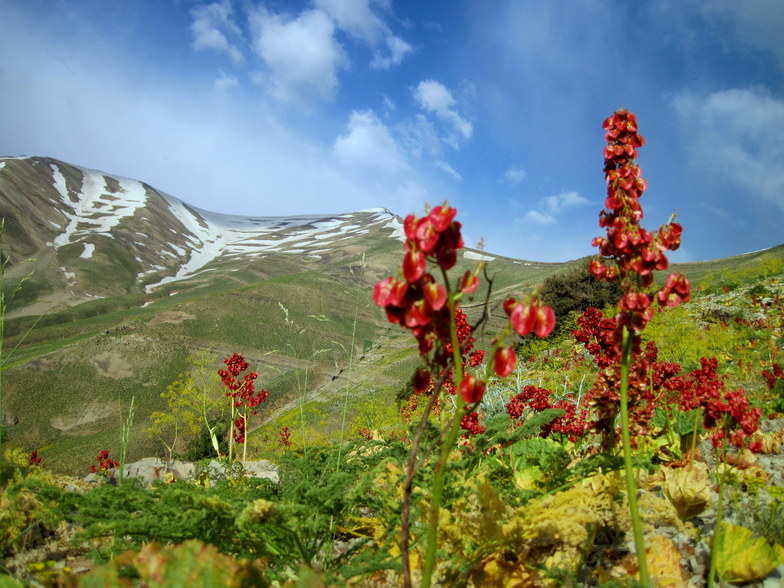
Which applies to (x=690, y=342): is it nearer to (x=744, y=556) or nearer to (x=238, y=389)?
(x=744, y=556)

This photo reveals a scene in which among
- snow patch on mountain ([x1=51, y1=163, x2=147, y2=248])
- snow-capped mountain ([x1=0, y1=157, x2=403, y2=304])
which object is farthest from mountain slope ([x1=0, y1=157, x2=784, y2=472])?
snow patch on mountain ([x1=51, y1=163, x2=147, y2=248])

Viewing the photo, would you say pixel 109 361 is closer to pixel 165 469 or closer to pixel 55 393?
pixel 55 393

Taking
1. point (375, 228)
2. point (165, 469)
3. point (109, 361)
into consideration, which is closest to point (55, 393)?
point (109, 361)

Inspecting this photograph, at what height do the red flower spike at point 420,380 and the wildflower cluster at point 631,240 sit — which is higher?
the wildflower cluster at point 631,240

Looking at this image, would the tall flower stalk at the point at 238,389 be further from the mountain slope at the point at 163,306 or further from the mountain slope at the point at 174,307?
the mountain slope at the point at 174,307

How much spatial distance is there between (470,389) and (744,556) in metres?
1.81

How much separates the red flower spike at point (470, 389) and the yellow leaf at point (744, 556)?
1.57m

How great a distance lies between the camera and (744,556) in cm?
189

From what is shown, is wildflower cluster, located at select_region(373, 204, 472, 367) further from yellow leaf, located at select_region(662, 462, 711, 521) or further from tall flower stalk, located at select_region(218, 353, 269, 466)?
tall flower stalk, located at select_region(218, 353, 269, 466)

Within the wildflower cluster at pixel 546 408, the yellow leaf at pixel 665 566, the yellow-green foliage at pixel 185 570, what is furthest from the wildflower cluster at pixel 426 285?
the wildflower cluster at pixel 546 408

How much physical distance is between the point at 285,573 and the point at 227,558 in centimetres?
104

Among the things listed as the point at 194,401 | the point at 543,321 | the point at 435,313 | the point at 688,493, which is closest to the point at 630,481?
the point at 543,321

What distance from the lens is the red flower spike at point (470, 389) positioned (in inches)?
43.9

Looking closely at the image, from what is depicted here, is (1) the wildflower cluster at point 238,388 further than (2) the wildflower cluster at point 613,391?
Yes
